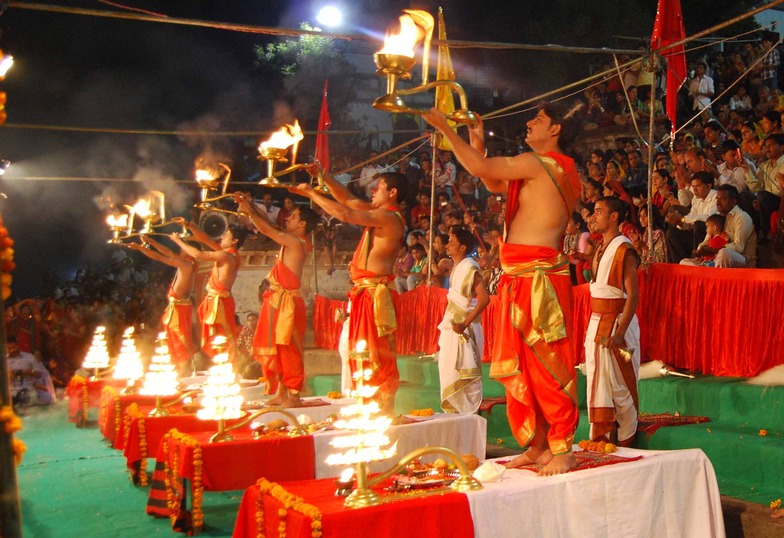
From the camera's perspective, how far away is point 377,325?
18.0 feet

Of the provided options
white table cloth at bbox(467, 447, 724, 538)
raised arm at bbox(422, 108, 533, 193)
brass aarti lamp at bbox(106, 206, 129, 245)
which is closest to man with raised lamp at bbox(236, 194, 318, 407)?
raised arm at bbox(422, 108, 533, 193)

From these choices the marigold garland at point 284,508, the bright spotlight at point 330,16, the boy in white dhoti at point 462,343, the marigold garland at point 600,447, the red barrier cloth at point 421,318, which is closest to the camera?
the marigold garland at point 284,508

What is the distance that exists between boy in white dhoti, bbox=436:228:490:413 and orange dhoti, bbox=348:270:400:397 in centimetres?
136

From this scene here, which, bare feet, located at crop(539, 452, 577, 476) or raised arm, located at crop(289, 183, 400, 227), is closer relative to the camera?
bare feet, located at crop(539, 452, 577, 476)

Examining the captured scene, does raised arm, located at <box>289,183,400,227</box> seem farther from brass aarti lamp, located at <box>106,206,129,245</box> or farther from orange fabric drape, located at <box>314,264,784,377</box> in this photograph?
brass aarti lamp, located at <box>106,206,129,245</box>

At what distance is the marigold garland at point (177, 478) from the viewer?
193 inches

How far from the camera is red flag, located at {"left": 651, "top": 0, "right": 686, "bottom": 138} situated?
26.4ft

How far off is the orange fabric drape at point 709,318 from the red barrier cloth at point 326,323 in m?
5.64

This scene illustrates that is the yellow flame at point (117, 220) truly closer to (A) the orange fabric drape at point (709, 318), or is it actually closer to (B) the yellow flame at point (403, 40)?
(A) the orange fabric drape at point (709, 318)

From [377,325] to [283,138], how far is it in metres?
1.48

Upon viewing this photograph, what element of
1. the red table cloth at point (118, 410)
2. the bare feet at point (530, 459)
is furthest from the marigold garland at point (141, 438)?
the bare feet at point (530, 459)

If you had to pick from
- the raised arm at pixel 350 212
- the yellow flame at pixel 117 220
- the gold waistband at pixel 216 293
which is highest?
the yellow flame at pixel 117 220

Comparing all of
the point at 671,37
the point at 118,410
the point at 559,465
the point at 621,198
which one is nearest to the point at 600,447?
the point at 559,465

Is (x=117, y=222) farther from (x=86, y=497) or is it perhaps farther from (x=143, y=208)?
(x=86, y=497)
